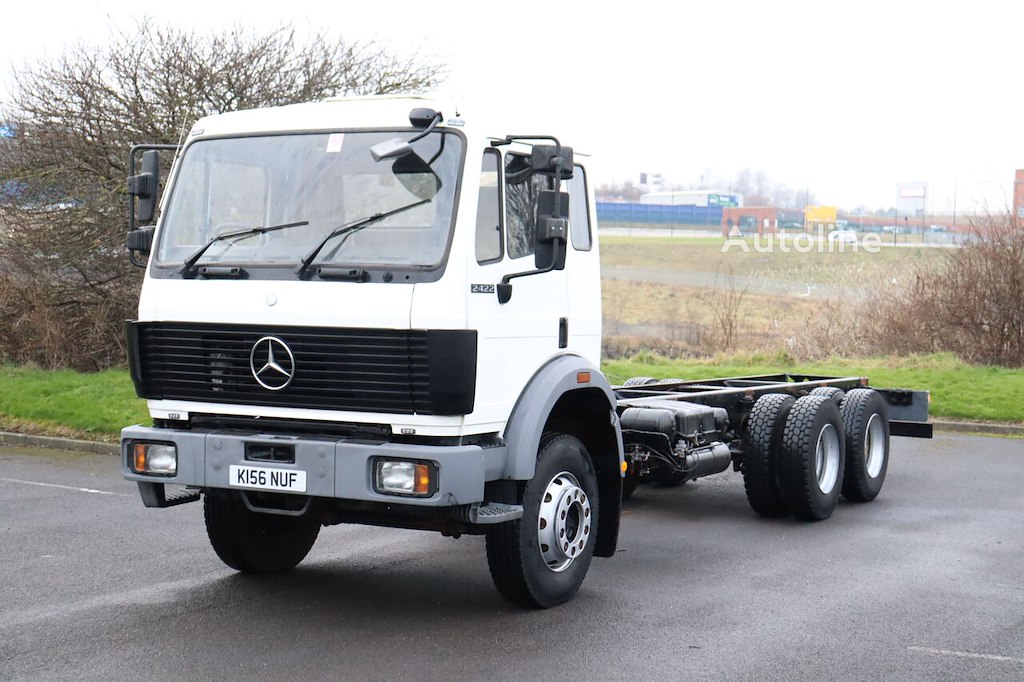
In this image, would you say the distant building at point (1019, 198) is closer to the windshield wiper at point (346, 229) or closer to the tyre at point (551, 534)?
the tyre at point (551, 534)

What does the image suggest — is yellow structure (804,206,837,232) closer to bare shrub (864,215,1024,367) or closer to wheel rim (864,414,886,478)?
bare shrub (864,215,1024,367)

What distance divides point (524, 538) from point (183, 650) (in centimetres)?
185

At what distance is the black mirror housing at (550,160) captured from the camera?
20.7ft

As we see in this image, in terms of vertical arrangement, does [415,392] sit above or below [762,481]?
above

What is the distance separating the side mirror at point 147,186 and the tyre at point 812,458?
201 inches

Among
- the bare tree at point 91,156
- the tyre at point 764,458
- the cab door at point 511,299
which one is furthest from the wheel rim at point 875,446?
the bare tree at point 91,156

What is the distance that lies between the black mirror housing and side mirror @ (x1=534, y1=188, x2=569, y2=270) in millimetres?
109

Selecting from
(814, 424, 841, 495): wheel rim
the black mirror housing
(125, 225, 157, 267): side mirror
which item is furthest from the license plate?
(814, 424, 841, 495): wheel rim

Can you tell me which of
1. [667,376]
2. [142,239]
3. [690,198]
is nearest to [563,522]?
[142,239]

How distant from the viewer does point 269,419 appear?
20.9 ft

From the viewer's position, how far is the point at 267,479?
20.3 feet

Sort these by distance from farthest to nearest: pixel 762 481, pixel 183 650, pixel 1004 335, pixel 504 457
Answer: pixel 1004 335
pixel 762 481
pixel 504 457
pixel 183 650

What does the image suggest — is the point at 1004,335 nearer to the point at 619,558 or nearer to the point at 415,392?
the point at 619,558

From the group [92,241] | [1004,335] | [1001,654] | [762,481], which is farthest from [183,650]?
[1004,335]
